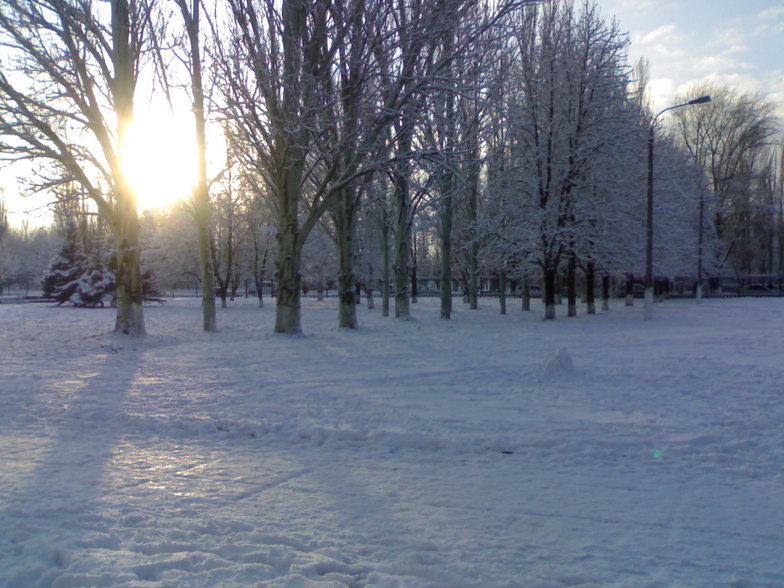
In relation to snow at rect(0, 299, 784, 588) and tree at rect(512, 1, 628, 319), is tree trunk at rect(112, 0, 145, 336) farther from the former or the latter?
tree at rect(512, 1, 628, 319)

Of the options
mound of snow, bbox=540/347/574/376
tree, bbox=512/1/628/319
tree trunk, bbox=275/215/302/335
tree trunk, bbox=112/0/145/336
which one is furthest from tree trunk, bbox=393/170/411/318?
mound of snow, bbox=540/347/574/376

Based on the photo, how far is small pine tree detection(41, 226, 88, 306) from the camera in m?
40.8

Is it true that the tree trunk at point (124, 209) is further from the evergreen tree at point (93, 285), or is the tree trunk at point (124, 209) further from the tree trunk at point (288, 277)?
the evergreen tree at point (93, 285)

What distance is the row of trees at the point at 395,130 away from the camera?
14.1 metres

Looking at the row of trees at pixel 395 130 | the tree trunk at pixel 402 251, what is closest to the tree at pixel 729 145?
the row of trees at pixel 395 130

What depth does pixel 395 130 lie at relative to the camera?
16.6 meters

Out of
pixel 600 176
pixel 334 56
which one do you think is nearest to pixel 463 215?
pixel 600 176

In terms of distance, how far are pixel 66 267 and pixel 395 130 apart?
34.2 meters

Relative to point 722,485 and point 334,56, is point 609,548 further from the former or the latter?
point 334,56

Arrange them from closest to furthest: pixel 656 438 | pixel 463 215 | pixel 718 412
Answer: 1. pixel 656 438
2. pixel 718 412
3. pixel 463 215

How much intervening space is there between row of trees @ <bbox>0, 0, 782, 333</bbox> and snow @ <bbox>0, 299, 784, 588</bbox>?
21.4ft

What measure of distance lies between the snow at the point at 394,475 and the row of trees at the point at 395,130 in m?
6.52

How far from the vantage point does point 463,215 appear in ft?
106

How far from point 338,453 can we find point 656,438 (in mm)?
3249
